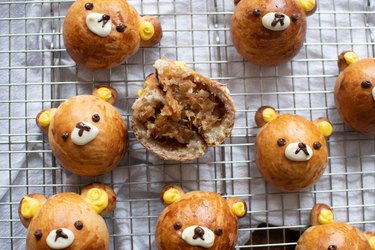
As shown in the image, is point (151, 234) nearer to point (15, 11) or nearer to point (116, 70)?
point (116, 70)

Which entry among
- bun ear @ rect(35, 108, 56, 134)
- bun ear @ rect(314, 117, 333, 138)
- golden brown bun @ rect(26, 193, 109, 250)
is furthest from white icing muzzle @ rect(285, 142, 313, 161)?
bun ear @ rect(35, 108, 56, 134)

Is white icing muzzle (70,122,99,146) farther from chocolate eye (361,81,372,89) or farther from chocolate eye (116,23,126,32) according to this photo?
chocolate eye (361,81,372,89)

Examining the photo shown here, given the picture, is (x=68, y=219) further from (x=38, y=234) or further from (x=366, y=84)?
(x=366, y=84)

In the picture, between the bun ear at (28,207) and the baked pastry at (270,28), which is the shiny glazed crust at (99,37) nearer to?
the baked pastry at (270,28)

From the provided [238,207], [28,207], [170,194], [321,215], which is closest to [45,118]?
[28,207]

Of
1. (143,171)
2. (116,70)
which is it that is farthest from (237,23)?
(143,171)

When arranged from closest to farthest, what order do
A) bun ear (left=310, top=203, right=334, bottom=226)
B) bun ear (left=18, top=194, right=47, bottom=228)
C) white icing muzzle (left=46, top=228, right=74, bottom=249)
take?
white icing muzzle (left=46, top=228, right=74, bottom=249), bun ear (left=18, top=194, right=47, bottom=228), bun ear (left=310, top=203, right=334, bottom=226)

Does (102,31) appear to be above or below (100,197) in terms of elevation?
above

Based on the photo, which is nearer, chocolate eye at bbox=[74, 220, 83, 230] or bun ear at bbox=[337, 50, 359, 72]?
chocolate eye at bbox=[74, 220, 83, 230]
